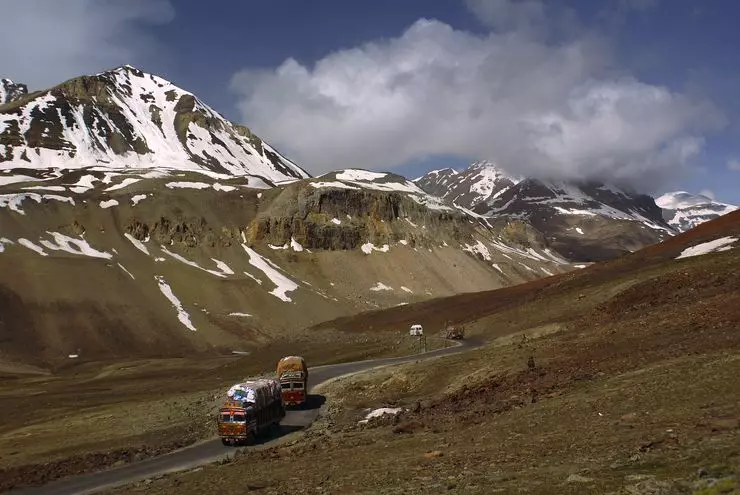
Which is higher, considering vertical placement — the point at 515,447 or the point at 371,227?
the point at 371,227

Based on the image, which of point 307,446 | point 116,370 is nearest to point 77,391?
point 116,370

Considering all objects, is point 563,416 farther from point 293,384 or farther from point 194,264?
point 194,264

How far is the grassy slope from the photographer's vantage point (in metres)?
14.5

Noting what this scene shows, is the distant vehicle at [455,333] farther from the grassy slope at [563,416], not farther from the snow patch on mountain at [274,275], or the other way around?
the snow patch on mountain at [274,275]

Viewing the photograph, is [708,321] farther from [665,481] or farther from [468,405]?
[665,481]

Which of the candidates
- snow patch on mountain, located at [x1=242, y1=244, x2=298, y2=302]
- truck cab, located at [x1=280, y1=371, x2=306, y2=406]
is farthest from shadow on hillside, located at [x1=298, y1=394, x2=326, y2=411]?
snow patch on mountain, located at [x1=242, y1=244, x2=298, y2=302]

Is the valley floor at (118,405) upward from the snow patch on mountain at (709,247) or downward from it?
downward

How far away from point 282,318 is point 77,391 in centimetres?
6135

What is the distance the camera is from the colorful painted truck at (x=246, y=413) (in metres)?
31.8

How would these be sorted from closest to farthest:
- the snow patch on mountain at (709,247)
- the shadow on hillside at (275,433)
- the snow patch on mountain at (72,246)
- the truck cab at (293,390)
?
1. the shadow on hillside at (275,433)
2. the truck cab at (293,390)
3. the snow patch on mountain at (709,247)
4. the snow patch on mountain at (72,246)

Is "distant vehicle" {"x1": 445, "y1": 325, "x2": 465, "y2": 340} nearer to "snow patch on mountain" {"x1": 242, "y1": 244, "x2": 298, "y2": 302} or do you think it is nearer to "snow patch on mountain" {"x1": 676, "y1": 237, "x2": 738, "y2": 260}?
"snow patch on mountain" {"x1": 676, "y1": 237, "x2": 738, "y2": 260}

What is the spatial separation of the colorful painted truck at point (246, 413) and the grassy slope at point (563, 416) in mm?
3070

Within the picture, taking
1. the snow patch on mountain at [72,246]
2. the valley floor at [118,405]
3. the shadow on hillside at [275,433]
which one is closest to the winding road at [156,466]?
the shadow on hillside at [275,433]

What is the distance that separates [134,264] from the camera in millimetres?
136250
